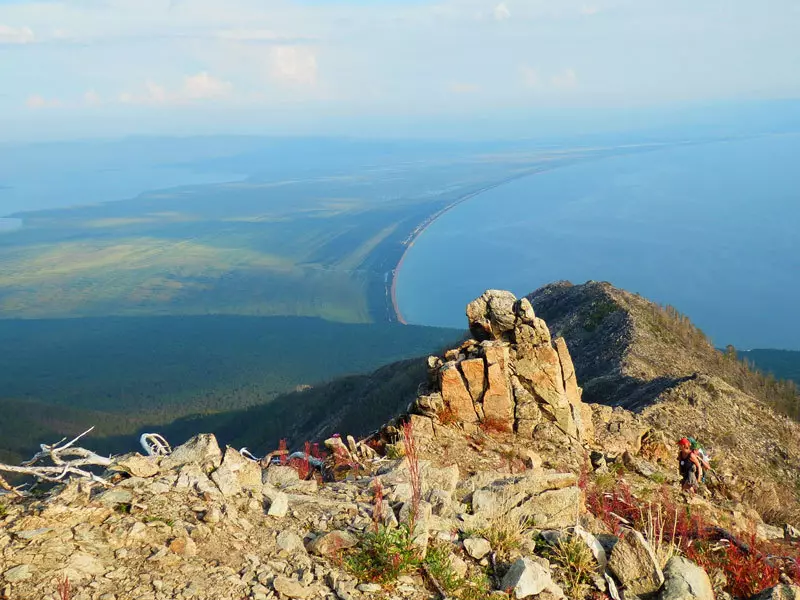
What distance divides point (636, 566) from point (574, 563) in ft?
1.93

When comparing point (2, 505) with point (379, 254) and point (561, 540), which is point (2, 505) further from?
point (379, 254)

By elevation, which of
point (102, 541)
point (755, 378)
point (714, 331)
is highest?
point (102, 541)

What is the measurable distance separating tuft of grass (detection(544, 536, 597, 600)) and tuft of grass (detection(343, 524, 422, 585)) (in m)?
1.47

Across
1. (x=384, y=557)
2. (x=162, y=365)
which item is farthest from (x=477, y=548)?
(x=162, y=365)

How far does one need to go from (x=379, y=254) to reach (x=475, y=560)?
190 meters

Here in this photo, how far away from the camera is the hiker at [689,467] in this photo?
14.0m

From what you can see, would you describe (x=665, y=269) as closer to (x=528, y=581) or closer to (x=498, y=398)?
(x=498, y=398)

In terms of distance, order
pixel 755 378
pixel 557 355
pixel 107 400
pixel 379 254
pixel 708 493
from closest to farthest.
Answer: pixel 708 493, pixel 557 355, pixel 755 378, pixel 107 400, pixel 379 254

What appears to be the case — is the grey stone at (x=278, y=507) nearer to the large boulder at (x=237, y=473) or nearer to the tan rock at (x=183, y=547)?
the large boulder at (x=237, y=473)

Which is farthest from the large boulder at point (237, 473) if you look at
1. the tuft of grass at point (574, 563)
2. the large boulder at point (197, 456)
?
the tuft of grass at point (574, 563)

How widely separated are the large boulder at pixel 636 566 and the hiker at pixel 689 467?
7.83 metres

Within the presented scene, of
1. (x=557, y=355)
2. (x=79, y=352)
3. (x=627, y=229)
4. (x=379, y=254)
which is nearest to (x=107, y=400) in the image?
(x=79, y=352)

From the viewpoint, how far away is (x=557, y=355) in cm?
1547

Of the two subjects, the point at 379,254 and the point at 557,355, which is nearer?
the point at 557,355
